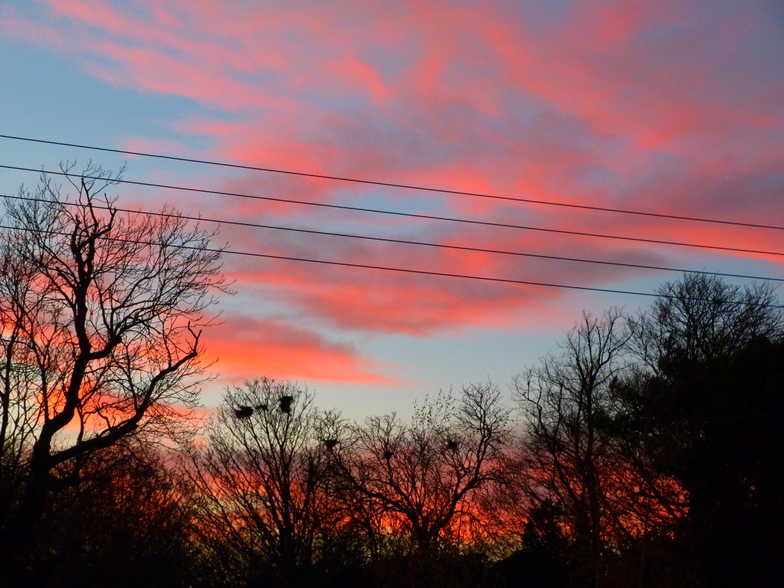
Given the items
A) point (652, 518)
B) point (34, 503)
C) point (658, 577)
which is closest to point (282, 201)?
point (34, 503)

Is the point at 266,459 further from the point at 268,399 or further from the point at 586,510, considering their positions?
the point at 586,510

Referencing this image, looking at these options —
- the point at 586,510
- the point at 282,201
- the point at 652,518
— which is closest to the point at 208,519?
the point at 586,510

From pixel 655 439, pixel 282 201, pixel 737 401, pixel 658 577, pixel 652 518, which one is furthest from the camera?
pixel 652 518

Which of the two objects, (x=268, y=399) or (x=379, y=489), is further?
(x=268, y=399)

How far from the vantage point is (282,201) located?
55.1 feet

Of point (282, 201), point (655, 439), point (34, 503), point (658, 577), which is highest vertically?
point (282, 201)

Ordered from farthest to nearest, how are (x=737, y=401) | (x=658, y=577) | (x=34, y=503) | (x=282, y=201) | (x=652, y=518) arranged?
(x=652, y=518) < (x=737, y=401) < (x=658, y=577) < (x=34, y=503) < (x=282, y=201)

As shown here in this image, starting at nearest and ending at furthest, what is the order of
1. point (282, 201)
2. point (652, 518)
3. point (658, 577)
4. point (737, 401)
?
1. point (282, 201)
2. point (658, 577)
3. point (737, 401)
4. point (652, 518)

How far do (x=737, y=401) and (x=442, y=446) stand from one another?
21278 mm

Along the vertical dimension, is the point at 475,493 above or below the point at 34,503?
above

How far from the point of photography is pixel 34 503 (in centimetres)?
1984

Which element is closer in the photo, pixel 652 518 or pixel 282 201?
pixel 282 201

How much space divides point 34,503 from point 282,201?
9462mm

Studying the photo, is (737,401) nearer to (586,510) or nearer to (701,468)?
(701,468)
